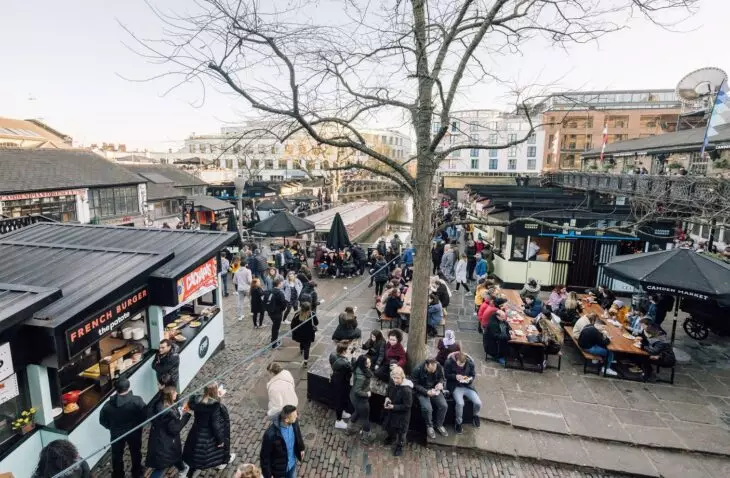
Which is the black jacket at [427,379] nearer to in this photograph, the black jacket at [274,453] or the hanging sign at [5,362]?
the black jacket at [274,453]

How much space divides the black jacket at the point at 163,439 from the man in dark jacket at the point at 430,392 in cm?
339

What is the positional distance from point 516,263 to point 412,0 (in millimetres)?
10282

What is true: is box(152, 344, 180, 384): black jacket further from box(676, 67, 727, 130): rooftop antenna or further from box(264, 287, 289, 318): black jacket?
box(676, 67, 727, 130): rooftop antenna

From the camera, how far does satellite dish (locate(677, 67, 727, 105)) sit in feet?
67.2

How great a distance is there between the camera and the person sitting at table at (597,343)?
813 cm

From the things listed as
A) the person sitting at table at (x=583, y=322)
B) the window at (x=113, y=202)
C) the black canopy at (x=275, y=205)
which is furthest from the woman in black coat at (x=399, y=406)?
the window at (x=113, y=202)

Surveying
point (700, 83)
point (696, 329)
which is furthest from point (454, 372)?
point (700, 83)

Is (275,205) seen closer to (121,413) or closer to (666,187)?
(666,187)

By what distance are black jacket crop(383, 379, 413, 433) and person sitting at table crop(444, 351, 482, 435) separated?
918mm

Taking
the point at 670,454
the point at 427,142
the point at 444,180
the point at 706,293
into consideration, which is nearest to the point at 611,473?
the point at 670,454

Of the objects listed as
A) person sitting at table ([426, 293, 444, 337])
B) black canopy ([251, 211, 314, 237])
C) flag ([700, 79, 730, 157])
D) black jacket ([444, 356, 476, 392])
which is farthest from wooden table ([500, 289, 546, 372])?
flag ([700, 79, 730, 157])

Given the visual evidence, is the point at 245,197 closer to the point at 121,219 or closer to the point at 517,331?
the point at 121,219

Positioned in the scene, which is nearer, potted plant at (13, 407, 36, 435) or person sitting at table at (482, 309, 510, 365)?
potted plant at (13, 407, 36, 435)

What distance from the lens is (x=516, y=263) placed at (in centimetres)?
1419
